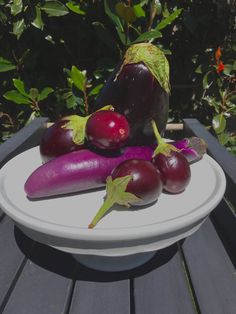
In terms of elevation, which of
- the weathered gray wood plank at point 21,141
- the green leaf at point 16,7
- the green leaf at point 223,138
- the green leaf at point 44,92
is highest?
the green leaf at point 16,7

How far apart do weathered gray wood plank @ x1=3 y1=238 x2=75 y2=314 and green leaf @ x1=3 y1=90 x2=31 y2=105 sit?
0.90m

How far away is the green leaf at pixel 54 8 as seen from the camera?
1.38 metres

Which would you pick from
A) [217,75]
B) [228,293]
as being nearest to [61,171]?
[228,293]

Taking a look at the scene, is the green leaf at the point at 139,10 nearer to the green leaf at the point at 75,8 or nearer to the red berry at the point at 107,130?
the green leaf at the point at 75,8

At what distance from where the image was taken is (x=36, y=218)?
524 millimetres

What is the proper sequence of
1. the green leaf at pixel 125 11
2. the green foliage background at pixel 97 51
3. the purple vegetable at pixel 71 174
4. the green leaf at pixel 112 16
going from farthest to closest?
the green foliage background at pixel 97 51, the green leaf at pixel 112 16, the green leaf at pixel 125 11, the purple vegetable at pixel 71 174

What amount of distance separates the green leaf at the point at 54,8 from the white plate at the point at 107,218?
924mm

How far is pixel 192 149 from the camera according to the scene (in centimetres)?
72

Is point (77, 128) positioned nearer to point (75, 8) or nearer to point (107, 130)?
point (107, 130)

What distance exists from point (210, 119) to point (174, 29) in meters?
0.43

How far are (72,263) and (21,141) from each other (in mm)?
478

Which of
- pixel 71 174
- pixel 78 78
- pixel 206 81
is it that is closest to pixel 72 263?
pixel 71 174

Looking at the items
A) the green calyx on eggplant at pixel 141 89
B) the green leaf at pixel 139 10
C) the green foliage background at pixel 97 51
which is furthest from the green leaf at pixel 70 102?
the green calyx on eggplant at pixel 141 89

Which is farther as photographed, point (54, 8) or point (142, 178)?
point (54, 8)
